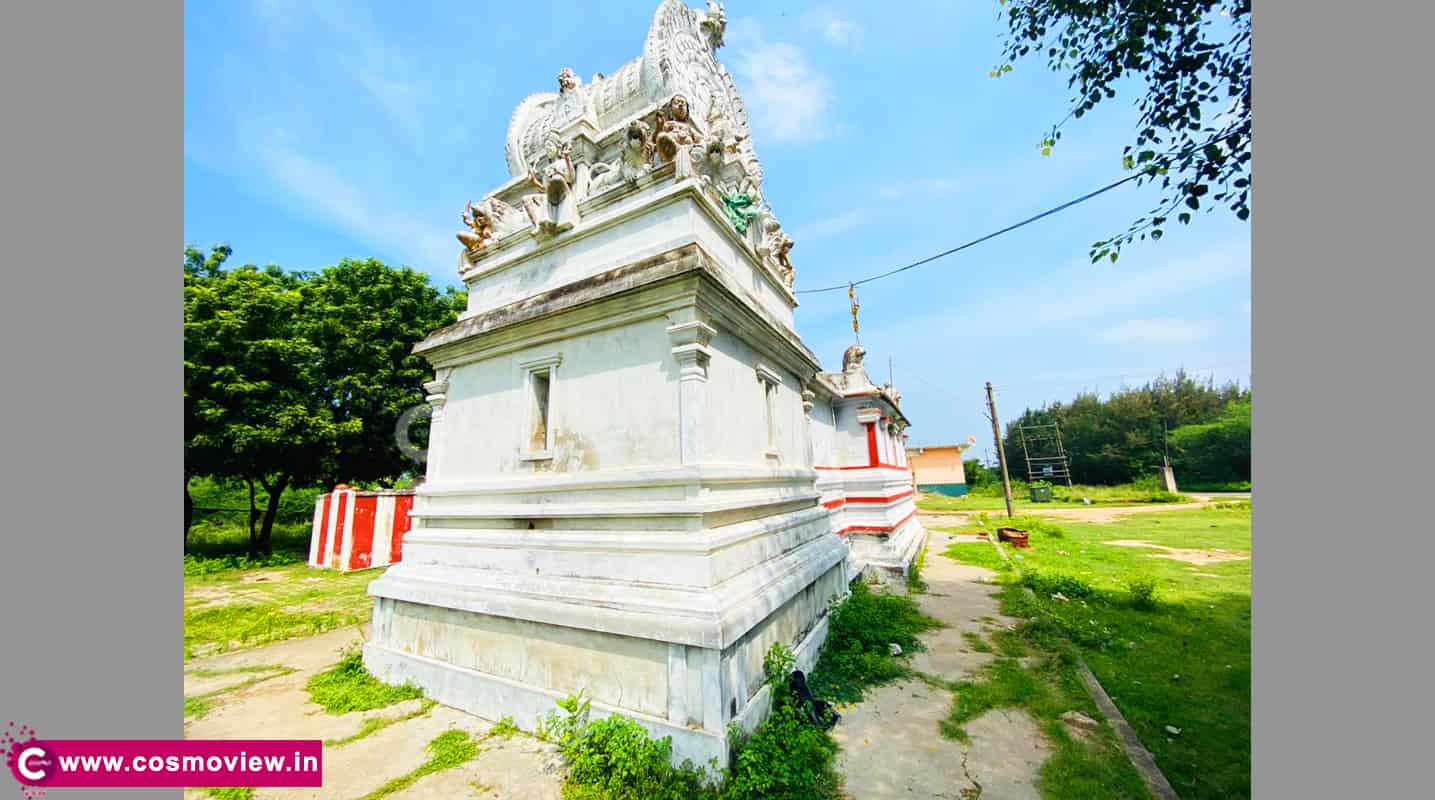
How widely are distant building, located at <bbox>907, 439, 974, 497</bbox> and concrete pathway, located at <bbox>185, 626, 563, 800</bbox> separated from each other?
4580 cm

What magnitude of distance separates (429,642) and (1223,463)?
54.3 metres

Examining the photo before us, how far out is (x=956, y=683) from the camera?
630 cm

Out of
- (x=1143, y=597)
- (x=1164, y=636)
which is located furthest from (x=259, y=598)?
(x=1143, y=597)

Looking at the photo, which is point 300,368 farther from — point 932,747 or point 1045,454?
point 1045,454

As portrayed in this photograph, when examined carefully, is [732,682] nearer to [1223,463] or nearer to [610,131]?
[610,131]

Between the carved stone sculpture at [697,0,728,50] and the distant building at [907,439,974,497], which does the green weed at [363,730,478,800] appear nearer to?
the carved stone sculpture at [697,0,728,50]

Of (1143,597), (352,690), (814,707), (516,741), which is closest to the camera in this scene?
(516,741)

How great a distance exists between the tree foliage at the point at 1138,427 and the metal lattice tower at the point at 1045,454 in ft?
2.75

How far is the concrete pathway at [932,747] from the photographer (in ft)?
13.9

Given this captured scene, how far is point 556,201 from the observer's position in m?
6.70

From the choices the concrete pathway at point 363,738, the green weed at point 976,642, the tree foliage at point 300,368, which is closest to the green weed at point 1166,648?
the green weed at point 976,642

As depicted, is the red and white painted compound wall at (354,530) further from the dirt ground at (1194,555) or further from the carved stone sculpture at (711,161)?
the dirt ground at (1194,555)

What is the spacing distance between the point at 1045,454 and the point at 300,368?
198 feet
